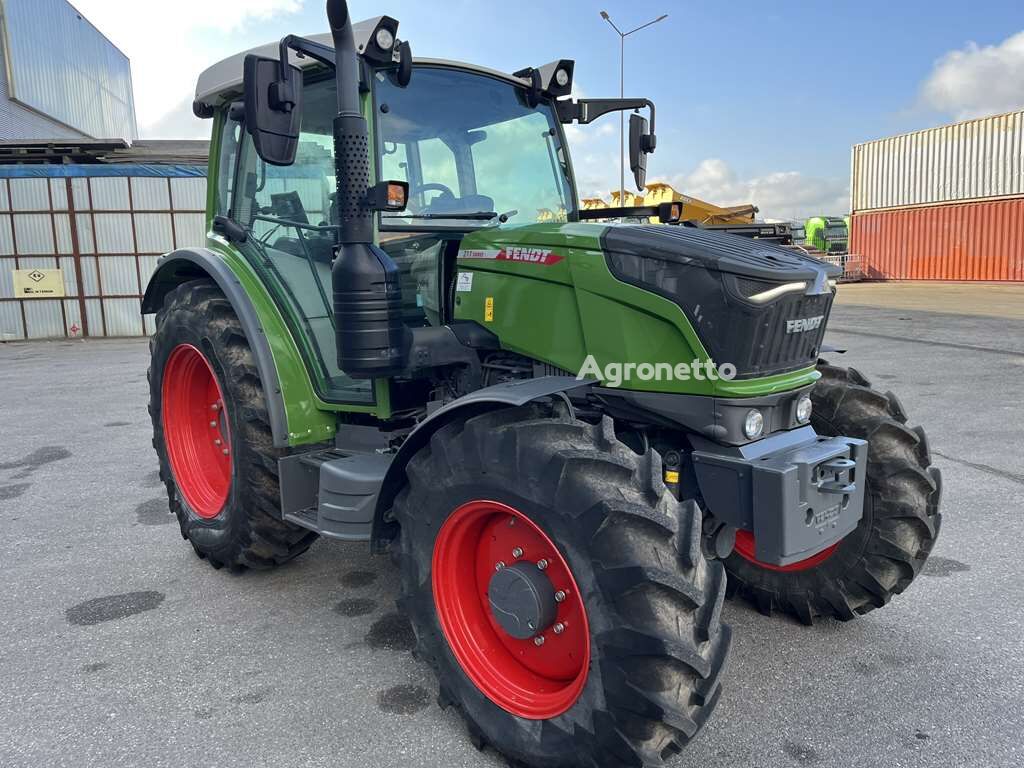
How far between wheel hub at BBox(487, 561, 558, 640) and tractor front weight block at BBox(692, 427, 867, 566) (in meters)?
0.64

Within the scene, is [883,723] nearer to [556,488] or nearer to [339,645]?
[556,488]

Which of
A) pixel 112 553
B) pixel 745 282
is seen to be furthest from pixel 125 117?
pixel 745 282

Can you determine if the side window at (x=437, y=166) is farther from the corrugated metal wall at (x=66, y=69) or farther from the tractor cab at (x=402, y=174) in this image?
the corrugated metal wall at (x=66, y=69)

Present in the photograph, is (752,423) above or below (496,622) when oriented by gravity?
above

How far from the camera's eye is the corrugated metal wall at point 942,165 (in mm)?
27734

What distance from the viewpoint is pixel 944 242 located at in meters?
28.8

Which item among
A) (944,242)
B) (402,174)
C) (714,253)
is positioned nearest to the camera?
(714,253)

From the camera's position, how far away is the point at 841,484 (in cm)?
256

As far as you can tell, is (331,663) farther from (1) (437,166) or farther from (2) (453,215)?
(1) (437,166)

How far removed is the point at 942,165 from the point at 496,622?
33.6m

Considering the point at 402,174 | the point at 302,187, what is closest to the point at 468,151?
the point at 402,174

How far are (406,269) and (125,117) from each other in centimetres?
3672

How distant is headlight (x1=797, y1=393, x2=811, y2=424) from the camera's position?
2.81 metres

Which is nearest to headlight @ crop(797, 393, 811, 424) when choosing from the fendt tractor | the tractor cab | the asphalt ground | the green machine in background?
the fendt tractor
